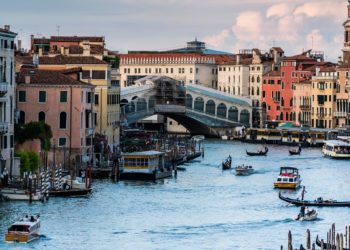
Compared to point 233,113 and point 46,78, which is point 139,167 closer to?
point 46,78

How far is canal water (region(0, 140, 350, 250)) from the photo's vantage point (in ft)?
84.9

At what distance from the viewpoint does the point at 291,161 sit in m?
48.1

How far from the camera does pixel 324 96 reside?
66.9 m

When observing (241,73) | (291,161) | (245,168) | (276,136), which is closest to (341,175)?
(245,168)

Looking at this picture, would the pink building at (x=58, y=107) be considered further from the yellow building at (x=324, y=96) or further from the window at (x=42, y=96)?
the yellow building at (x=324, y=96)

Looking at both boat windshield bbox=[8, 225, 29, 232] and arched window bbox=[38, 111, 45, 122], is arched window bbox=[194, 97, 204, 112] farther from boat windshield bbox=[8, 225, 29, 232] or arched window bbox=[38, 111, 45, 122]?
boat windshield bbox=[8, 225, 29, 232]

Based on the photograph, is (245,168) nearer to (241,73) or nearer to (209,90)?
(209,90)

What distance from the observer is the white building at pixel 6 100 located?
103 feet

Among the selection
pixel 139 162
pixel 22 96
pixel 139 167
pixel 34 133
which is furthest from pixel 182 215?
pixel 22 96

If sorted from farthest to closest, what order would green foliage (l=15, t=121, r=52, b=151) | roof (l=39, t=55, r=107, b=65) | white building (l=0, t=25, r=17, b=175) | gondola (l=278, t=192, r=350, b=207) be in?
roof (l=39, t=55, r=107, b=65) → green foliage (l=15, t=121, r=52, b=151) → white building (l=0, t=25, r=17, b=175) → gondola (l=278, t=192, r=350, b=207)

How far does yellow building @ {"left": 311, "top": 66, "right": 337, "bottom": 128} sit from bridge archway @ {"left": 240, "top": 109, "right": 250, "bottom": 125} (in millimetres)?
2895

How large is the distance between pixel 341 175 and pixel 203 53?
4126 cm

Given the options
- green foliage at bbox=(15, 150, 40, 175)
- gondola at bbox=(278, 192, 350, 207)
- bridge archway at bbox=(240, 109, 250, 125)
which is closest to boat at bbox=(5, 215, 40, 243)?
green foliage at bbox=(15, 150, 40, 175)

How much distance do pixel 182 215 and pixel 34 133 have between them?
20.3ft
